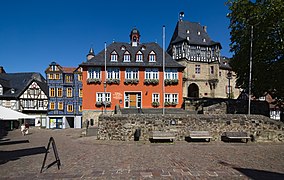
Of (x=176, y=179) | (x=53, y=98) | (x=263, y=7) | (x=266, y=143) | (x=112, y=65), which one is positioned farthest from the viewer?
(x=53, y=98)

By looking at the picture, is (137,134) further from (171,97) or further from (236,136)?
(171,97)

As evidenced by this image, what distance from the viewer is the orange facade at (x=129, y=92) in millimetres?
24953

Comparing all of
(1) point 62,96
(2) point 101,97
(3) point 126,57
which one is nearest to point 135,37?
(3) point 126,57

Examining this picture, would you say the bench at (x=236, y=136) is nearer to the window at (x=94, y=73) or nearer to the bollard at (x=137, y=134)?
the bollard at (x=137, y=134)

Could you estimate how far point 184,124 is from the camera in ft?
45.3

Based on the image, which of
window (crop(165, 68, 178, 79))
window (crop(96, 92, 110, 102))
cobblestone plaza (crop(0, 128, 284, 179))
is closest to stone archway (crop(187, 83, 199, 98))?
window (crop(165, 68, 178, 79))

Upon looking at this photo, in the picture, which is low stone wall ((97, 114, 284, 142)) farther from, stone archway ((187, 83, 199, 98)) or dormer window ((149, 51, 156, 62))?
stone archway ((187, 83, 199, 98))

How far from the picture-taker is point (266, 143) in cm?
1291

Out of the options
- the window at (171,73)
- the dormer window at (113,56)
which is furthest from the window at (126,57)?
the window at (171,73)

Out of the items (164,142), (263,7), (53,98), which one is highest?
(263,7)

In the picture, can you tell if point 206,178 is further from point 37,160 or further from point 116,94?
point 116,94

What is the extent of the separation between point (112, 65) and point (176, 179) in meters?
20.8

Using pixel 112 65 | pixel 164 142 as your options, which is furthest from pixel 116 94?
pixel 164 142

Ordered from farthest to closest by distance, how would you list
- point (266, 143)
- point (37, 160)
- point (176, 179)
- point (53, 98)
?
point (53, 98), point (266, 143), point (37, 160), point (176, 179)
